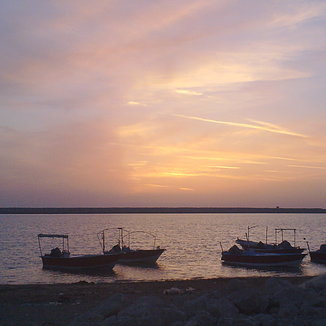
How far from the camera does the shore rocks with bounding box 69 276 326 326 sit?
10.7 meters

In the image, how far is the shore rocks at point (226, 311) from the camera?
35.0 ft

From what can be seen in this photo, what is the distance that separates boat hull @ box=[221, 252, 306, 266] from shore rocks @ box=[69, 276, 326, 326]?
29243 millimetres

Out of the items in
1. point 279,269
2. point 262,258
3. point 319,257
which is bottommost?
point 279,269

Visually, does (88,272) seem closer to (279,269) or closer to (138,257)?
(138,257)

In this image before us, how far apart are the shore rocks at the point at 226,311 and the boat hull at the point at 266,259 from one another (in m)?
29.2

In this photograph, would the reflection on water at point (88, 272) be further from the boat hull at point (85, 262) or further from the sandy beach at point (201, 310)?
the sandy beach at point (201, 310)

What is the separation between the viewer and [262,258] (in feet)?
142

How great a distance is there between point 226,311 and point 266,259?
32.9 metres

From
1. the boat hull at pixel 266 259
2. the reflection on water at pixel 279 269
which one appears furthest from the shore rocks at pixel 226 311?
the boat hull at pixel 266 259

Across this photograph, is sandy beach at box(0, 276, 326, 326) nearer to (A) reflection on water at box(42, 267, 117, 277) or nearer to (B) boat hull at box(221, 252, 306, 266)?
(A) reflection on water at box(42, 267, 117, 277)

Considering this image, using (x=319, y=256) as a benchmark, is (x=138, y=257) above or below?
above

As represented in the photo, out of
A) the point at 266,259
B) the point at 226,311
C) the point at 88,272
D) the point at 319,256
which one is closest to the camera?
the point at 226,311

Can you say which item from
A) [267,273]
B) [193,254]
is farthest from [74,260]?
[193,254]

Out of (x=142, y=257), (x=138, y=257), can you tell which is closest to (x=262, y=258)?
(x=142, y=257)
